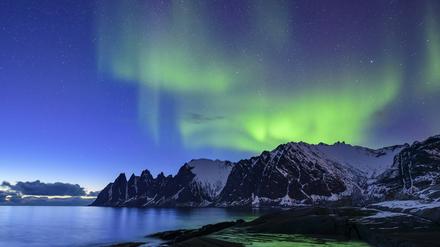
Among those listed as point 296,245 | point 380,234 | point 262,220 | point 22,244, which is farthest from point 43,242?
point 380,234

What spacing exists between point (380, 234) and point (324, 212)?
35664 mm

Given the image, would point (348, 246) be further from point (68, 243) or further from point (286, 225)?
point (68, 243)

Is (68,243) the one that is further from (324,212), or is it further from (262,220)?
(324,212)

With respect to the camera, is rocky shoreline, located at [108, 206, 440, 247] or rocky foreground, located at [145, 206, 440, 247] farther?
rocky shoreline, located at [108, 206, 440, 247]

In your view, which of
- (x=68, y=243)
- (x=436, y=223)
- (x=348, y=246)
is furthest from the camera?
(x=68, y=243)

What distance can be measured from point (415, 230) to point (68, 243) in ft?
297

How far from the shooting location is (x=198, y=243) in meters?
47.1

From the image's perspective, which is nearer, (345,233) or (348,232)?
(345,233)

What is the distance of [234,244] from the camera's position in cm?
4591

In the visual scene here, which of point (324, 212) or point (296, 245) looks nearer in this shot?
point (296, 245)

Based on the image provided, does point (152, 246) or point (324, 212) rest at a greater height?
point (324, 212)

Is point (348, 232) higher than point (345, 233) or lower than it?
higher

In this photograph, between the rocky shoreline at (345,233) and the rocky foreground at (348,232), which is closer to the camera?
the rocky foreground at (348,232)

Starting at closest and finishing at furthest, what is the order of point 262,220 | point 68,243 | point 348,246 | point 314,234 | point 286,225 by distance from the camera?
1. point 348,246
2. point 314,234
3. point 286,225
4. point 262,220
5. point 68,243
